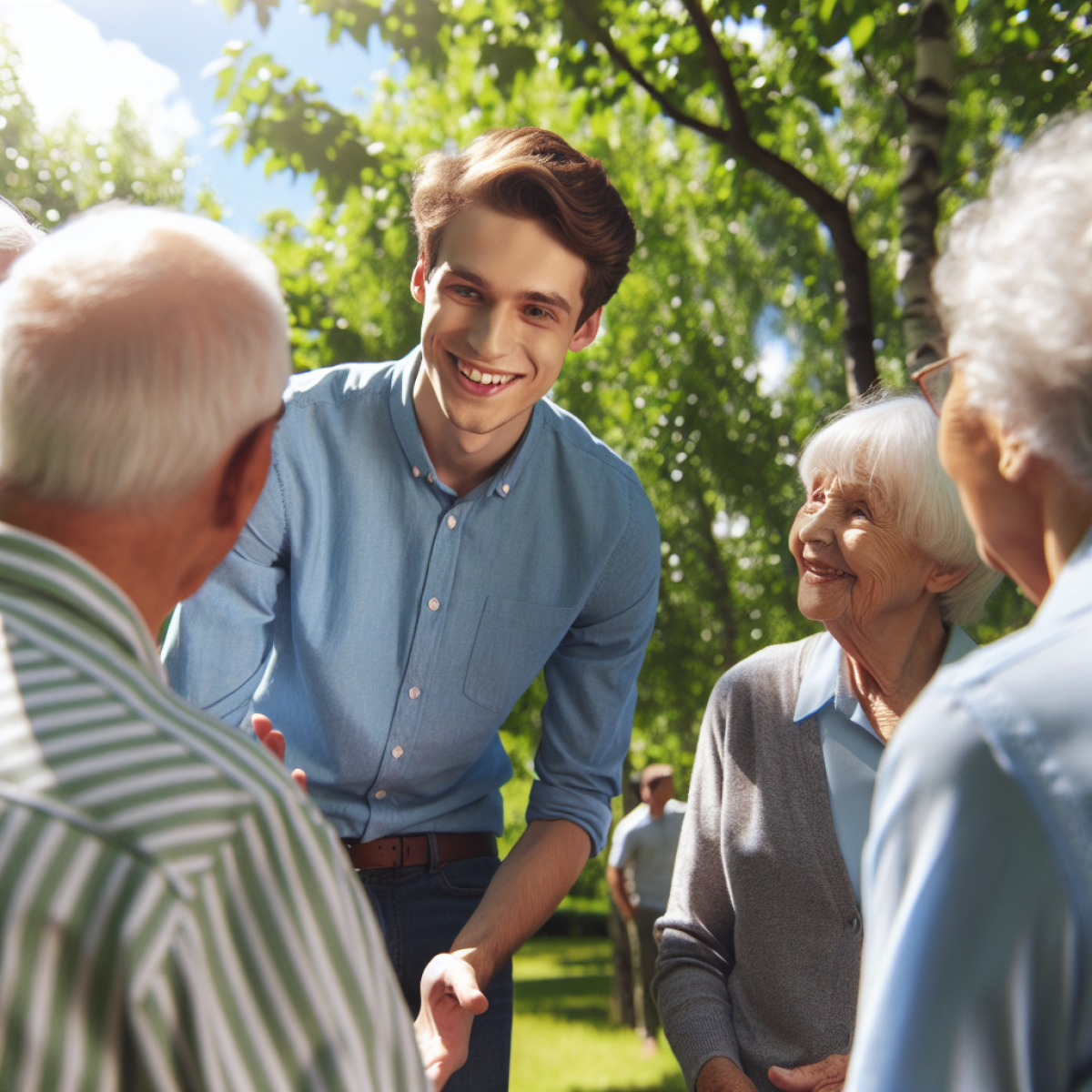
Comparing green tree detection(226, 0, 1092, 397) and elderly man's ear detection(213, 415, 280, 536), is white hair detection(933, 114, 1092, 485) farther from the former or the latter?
green tree detection(226, 0, 1092, 397)

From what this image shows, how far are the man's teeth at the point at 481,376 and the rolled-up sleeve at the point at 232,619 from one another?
481 mm

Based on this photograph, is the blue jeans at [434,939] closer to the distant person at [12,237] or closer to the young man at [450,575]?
the young man at [450,575]

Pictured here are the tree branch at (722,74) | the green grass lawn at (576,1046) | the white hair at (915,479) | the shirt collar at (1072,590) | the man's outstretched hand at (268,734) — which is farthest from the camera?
the green grass lawn at (576,1046)

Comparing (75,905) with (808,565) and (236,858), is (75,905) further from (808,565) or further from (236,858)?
(808,565)

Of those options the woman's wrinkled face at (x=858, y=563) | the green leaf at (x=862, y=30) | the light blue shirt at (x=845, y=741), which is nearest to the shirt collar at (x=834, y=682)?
the light blue shirt at (x=845, y=741)

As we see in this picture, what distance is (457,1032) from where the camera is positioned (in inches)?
85.3

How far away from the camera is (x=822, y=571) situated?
8.82 ft

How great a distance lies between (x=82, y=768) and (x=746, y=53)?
21.6ft

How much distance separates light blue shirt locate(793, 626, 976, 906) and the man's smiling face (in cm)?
101

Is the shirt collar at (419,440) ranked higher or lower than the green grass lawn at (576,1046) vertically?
higher

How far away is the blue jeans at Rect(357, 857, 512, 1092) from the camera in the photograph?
2650mm

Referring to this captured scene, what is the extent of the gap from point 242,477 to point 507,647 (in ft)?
5.16

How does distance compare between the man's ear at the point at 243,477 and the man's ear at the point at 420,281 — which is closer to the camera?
the man's ear at the point at 243,477

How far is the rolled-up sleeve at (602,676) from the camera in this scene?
112 inches
